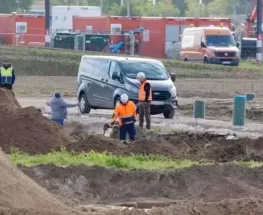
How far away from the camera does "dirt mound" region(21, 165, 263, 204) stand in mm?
17016

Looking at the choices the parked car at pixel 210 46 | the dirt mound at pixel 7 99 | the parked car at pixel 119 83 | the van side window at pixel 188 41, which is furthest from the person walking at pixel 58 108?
the van side window at pixel 188 41

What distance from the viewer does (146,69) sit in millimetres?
32688

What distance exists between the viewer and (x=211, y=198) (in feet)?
54.7

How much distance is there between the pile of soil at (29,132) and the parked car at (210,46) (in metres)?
38.0

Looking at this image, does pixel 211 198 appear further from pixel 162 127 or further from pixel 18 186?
pixel 162 127

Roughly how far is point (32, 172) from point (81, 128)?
436 inches

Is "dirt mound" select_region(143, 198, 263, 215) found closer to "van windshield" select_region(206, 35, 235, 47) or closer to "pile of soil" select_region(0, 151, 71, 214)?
"pile of soil" select_region(0, 151, 71, 214)

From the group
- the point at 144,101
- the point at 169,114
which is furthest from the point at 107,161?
the point at 169,114

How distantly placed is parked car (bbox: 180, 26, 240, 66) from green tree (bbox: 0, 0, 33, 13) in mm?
45577

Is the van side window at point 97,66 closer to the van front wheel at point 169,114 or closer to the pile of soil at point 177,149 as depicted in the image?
the van front wheel at point 169,114

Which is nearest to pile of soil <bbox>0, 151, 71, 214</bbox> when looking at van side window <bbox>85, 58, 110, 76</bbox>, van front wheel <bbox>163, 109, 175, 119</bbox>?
van front wheel <bbox>163, 109, 175, 119</bbox>

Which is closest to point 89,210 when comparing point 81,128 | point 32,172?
point 32,172

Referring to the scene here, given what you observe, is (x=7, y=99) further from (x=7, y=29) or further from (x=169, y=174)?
(x=7, y=29)

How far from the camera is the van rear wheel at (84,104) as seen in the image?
34.1m
